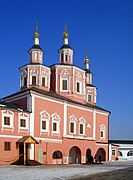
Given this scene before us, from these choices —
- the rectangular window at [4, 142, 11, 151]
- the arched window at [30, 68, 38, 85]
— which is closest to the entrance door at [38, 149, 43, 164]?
the rectangular window at [4, 142, 11, 151]

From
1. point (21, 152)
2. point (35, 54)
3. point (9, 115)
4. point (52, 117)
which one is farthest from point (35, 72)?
point (21, 152)

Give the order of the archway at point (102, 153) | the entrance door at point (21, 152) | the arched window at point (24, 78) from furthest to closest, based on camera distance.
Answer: the archway at point (102, 153) < the arched window at point (24, 78) < the entrance door at point (21, 152)

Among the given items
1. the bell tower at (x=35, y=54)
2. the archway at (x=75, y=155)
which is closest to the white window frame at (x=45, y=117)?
the archway at (x=75, y=155)

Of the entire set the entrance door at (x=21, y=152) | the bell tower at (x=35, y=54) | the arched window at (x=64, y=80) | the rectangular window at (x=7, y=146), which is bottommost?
the entrance door at (x=21, y=152)

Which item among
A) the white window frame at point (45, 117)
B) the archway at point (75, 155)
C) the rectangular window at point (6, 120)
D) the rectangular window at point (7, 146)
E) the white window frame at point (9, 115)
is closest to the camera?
the rectangular window at point (7, 146)

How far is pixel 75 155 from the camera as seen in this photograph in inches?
1519

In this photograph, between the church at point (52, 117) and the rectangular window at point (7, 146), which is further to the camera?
the church at point (52, 117)

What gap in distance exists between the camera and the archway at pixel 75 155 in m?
38.1

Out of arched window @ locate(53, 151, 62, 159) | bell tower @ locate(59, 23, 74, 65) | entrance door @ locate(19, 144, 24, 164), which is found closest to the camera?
entrance door @ locate(19, 144, 24, 164)

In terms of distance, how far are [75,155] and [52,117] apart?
22.3 ft

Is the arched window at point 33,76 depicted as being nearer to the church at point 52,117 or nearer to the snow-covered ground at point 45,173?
the church at point 52,117

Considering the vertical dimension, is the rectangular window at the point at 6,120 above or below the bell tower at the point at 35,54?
below

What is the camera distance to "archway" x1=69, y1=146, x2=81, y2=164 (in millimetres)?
38100

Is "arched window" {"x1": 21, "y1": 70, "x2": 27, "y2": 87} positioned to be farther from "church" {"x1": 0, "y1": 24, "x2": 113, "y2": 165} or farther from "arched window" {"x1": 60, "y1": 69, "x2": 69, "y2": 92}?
"arched window" {"x1": 60, "y1": 69, "x2": 69, "y2": 92}
